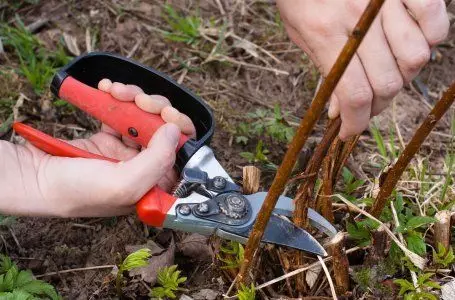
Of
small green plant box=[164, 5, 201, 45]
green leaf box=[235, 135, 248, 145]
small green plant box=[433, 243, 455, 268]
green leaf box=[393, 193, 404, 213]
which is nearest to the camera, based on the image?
small green plant box=[433, 243, 455, 268]

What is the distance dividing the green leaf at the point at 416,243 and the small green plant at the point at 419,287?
67 mm

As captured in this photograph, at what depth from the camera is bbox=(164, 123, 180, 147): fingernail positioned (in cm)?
196

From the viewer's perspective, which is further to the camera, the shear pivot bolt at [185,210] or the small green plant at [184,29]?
the small green plant at [184,29]

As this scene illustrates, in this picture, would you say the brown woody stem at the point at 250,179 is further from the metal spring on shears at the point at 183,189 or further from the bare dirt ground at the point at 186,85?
the bare dirt ground at the point at 186,85

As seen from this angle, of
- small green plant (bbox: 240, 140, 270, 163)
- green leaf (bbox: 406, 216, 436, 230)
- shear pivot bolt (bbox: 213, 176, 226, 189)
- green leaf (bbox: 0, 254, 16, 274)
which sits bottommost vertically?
green leaf (bbox: 0, 254, 16, 274)

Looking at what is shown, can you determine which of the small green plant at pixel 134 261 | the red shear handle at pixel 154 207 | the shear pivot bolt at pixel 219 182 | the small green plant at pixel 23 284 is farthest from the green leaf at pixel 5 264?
the shear pivot bolt at pixel 219 182

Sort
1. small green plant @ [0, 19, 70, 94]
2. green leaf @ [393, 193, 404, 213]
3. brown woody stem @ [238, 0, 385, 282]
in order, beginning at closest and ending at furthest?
brown woody stem @ [238, 0, 385, 282], green leaf @ [393, 193, 404, 213], small green plant @ [0, 19, 70, 94]

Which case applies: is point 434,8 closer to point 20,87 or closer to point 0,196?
point 0,196

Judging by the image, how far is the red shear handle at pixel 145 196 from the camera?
6.01ft

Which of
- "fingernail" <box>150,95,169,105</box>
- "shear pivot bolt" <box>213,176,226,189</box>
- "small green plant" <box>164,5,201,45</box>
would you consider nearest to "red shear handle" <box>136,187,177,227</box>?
"shear pivot bolt" <box>213,176,226,189</box>

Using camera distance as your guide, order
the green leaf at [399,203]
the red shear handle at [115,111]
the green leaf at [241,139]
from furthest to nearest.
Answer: the green leaf at [241,139]
the red shear handle at [115,111]
the green leaf at [399,203]

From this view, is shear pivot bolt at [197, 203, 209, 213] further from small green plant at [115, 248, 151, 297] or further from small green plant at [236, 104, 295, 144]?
small green plant at [236, 104, 295, 144]

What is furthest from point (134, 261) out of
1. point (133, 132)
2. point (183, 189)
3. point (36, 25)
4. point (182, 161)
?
point (36, 25)

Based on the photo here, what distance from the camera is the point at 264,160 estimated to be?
245 centimetres
